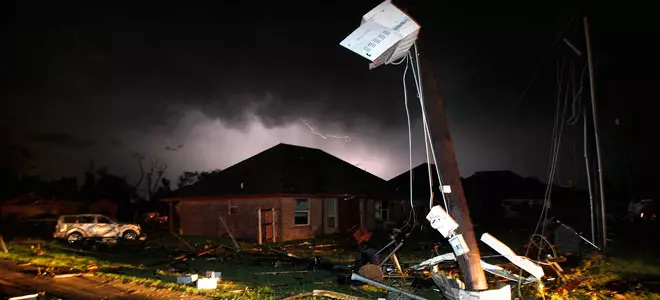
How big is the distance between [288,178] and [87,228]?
9.98 m

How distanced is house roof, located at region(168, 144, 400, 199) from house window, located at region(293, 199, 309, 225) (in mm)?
767

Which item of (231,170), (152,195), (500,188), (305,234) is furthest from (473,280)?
(152,195)

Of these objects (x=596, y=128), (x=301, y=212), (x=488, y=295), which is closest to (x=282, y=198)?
(x=301, y=212)

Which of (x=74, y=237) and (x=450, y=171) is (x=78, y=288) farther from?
(x=74, y=237)

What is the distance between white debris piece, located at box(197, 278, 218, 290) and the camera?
10.2m

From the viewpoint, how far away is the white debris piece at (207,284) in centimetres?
1024

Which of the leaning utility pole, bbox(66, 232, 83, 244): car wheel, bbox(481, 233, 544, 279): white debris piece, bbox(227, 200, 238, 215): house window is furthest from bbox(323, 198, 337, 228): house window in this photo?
bbox(481, 233, 544, 279): white debris piece

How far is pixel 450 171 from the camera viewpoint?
7508 mm

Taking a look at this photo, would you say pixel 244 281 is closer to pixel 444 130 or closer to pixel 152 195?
pixel 444 130

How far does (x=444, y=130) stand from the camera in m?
7.59

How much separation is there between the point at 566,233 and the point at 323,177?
1440 centimetres

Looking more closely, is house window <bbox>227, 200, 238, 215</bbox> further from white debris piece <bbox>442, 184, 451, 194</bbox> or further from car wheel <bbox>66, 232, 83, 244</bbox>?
white debris piece <bbox>442, 184, 451, 194</bbox>

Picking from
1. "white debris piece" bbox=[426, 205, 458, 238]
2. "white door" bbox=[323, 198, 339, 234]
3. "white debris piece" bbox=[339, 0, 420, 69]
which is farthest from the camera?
"white door" bbox=[323, 198, 339, 234]

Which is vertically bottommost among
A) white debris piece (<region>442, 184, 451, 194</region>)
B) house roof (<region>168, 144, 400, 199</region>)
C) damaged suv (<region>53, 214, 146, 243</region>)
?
damaged suv (<region>53, 214, 146, 243</region>)
